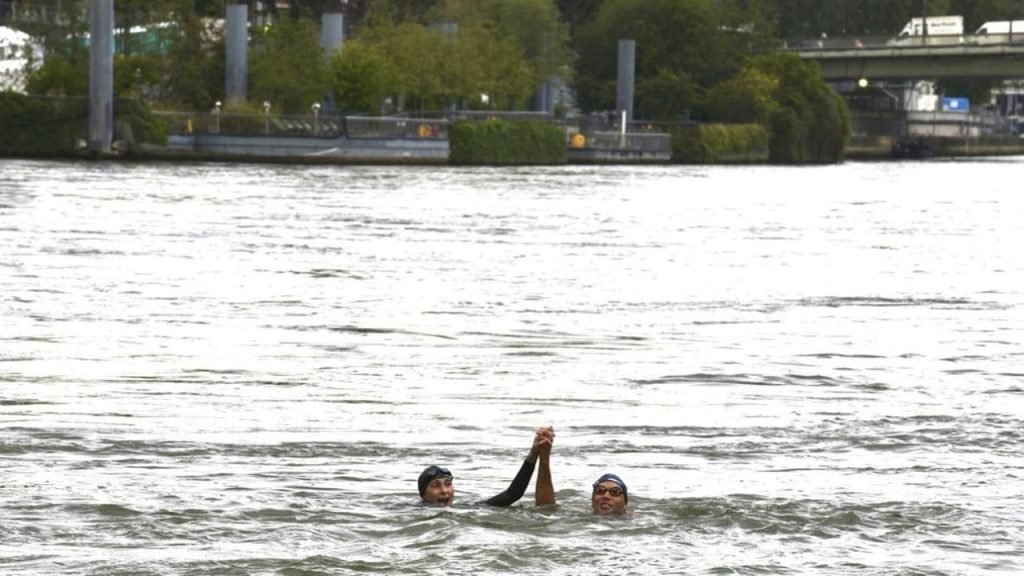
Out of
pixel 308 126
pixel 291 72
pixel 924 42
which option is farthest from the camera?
pixel 924 42

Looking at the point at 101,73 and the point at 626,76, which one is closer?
the point at 101,73

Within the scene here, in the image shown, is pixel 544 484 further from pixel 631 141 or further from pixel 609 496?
pixel 631 141

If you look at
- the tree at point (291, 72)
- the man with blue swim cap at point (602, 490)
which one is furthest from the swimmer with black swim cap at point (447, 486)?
the tree at point (291, 72)

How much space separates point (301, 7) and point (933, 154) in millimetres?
64746

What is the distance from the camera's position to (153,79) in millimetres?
104188

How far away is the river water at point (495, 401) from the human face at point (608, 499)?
0.11 m

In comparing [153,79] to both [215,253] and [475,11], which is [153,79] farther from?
[215,253]

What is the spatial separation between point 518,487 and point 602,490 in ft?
2.57

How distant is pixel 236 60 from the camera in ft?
345

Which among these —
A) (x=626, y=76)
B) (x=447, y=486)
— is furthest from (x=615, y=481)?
(x=626, y=76)

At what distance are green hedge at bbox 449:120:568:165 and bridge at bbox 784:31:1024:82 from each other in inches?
1317

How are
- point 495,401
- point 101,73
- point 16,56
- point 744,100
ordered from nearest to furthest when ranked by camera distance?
point 495,401 < point 101,73 < point 16,56 < point 744,100

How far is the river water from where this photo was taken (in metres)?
16.7

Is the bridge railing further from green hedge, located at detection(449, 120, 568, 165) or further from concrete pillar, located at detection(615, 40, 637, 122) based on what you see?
green hedge, located at detection(449, 120, 568, 165)
